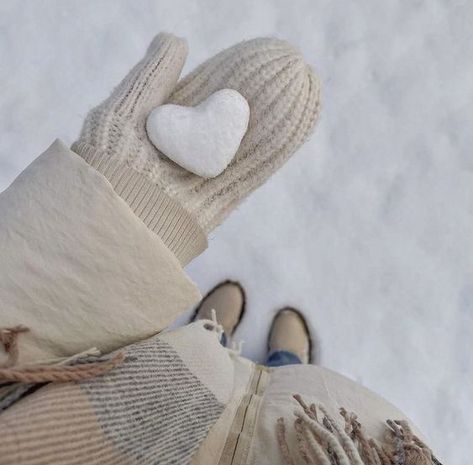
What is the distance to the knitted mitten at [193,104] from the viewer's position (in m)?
0.68

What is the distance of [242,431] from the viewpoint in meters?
0.58

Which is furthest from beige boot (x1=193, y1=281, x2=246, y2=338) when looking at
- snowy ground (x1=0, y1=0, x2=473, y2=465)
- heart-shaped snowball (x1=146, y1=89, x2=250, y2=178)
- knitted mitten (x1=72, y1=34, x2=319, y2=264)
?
heart-shaped snowball (x1=146, y1=89, x2=250, y2=178)

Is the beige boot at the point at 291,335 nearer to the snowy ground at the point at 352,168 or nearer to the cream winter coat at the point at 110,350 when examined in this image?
the snowy ground at the point at 352,168

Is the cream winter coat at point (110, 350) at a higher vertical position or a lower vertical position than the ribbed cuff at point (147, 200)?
lower

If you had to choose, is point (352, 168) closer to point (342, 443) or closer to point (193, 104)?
point (193, 104)

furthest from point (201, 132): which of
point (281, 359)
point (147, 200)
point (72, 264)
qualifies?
point (281, 359)

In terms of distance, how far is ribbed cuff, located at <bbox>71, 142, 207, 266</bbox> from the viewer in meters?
0.63

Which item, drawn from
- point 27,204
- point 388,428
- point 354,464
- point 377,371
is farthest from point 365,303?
point 27,204

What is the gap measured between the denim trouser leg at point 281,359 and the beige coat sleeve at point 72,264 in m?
0.49

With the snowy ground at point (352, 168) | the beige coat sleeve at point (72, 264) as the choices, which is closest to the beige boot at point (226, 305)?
the snowy ground at point (352, 168)

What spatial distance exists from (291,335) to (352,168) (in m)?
0.37

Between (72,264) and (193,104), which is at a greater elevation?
(193,104)

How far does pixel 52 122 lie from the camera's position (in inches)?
41.8

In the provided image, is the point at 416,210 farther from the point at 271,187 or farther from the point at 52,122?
the point at 52,122
